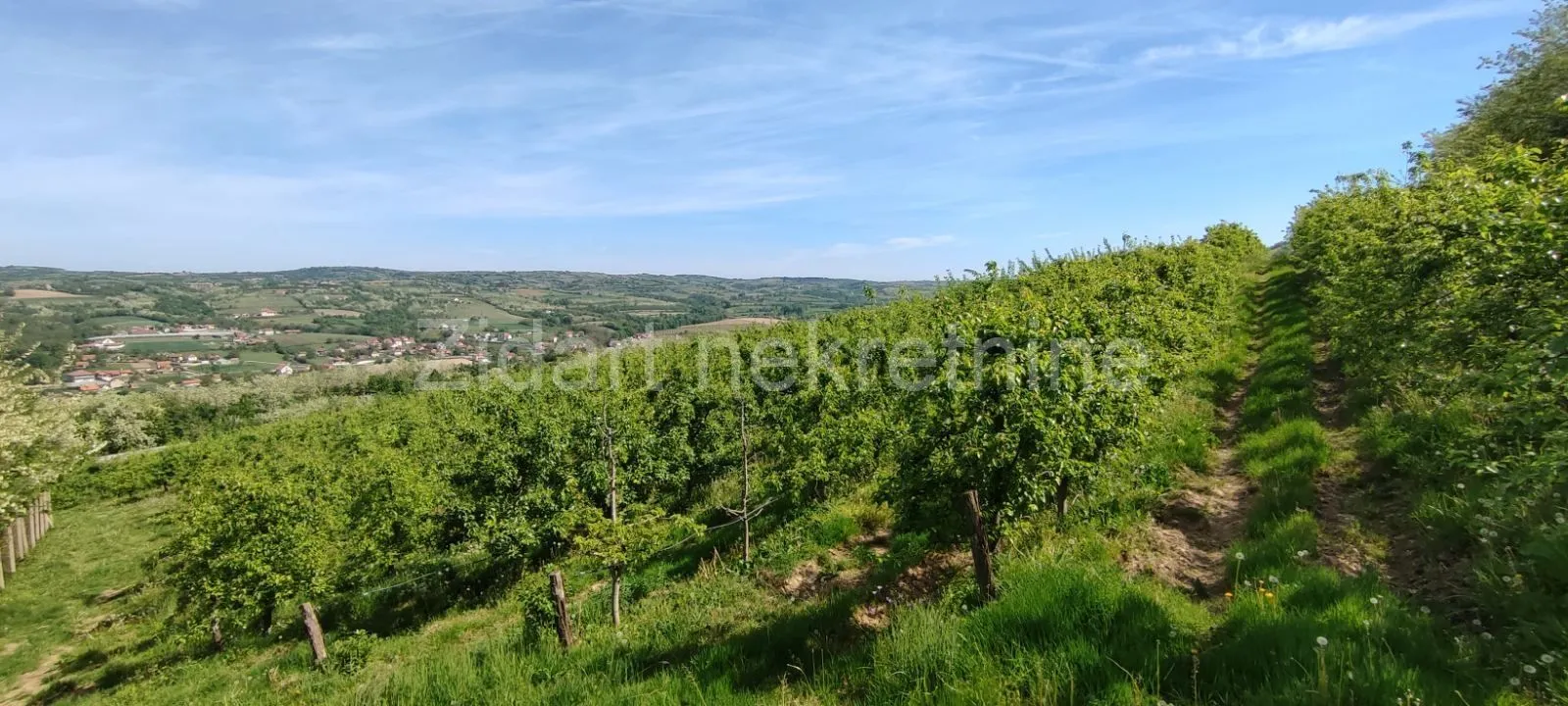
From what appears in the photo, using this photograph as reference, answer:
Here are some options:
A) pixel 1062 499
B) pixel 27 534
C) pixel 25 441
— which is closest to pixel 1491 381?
pixel 1062 499

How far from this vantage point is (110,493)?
38.6 meters

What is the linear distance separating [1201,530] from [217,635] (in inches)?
851

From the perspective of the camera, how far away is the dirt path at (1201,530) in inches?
255

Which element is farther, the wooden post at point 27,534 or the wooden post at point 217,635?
the wooden post at point 27,534

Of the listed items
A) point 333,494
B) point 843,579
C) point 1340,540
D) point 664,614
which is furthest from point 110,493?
point 1340,540

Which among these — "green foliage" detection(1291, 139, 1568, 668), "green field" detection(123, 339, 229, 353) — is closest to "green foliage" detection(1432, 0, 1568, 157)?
"green foliage" detection(1291, 139, 1568, 668)

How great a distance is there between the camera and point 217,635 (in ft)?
49.6

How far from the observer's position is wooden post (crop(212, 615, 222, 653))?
1495cm

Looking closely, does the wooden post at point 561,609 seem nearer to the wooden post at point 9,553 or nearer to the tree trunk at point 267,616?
the tree trunk at point 267,616

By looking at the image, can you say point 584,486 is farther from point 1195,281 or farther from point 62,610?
point 1195,281

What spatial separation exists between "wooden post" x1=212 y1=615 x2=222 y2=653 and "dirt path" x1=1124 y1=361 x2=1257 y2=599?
2029cm

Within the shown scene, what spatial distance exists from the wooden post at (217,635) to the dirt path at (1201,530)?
2029 cm

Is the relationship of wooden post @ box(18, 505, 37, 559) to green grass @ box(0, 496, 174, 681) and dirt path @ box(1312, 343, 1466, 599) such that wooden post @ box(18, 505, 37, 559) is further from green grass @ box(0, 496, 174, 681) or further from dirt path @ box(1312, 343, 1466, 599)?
dirt path @ box(1312, 343, 1466, 599)

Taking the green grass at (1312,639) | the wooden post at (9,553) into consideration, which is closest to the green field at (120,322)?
the wooden post at (9,553)
